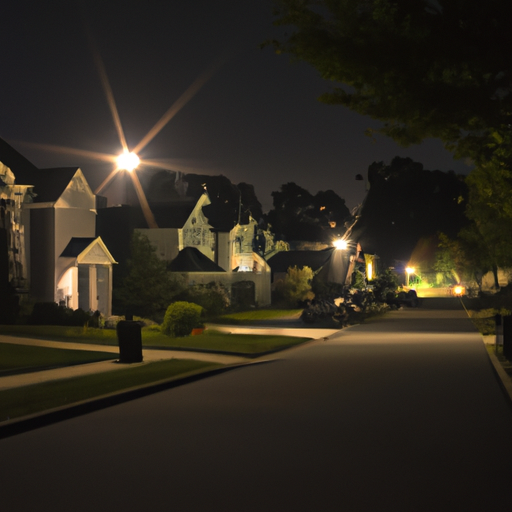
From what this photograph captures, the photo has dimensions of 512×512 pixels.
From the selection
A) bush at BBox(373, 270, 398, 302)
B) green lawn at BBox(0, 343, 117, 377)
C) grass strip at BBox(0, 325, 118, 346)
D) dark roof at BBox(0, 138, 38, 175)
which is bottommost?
green lawn at BBox(0, 343, 117, 377)

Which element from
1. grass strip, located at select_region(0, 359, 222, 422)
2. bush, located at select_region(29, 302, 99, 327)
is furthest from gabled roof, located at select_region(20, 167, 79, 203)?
grass strip, located at select_region(0, 359, 222, 422)

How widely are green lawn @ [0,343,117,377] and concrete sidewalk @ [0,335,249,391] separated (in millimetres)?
321

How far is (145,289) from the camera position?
47.8m

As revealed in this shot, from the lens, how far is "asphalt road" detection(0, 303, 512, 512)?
26.0ft

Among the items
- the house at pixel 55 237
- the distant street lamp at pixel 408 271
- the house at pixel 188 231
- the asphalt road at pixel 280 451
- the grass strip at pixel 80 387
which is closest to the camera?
the asphalt road at pixel 280 451

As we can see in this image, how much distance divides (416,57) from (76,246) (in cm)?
2780

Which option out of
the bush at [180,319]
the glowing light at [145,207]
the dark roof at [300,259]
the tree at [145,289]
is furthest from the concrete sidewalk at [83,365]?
the dark roof at [300,259]

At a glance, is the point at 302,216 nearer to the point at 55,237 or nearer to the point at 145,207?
the point at 145,207

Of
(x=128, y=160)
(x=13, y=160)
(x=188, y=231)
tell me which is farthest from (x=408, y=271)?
(x=13, y=160)

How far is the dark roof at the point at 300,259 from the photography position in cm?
9388

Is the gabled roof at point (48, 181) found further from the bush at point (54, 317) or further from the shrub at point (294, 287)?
the shrub at point (294, 287)

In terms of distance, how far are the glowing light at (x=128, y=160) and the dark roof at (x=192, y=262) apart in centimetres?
1203

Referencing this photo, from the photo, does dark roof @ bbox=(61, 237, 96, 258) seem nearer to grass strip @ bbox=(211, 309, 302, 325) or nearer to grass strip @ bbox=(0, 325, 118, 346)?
grass strip @ bbox=(211, 309, 302, 325)

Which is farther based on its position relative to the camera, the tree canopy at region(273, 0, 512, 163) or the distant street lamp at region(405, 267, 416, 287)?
the distant street lamp at region(405, 267, 416, 287)
